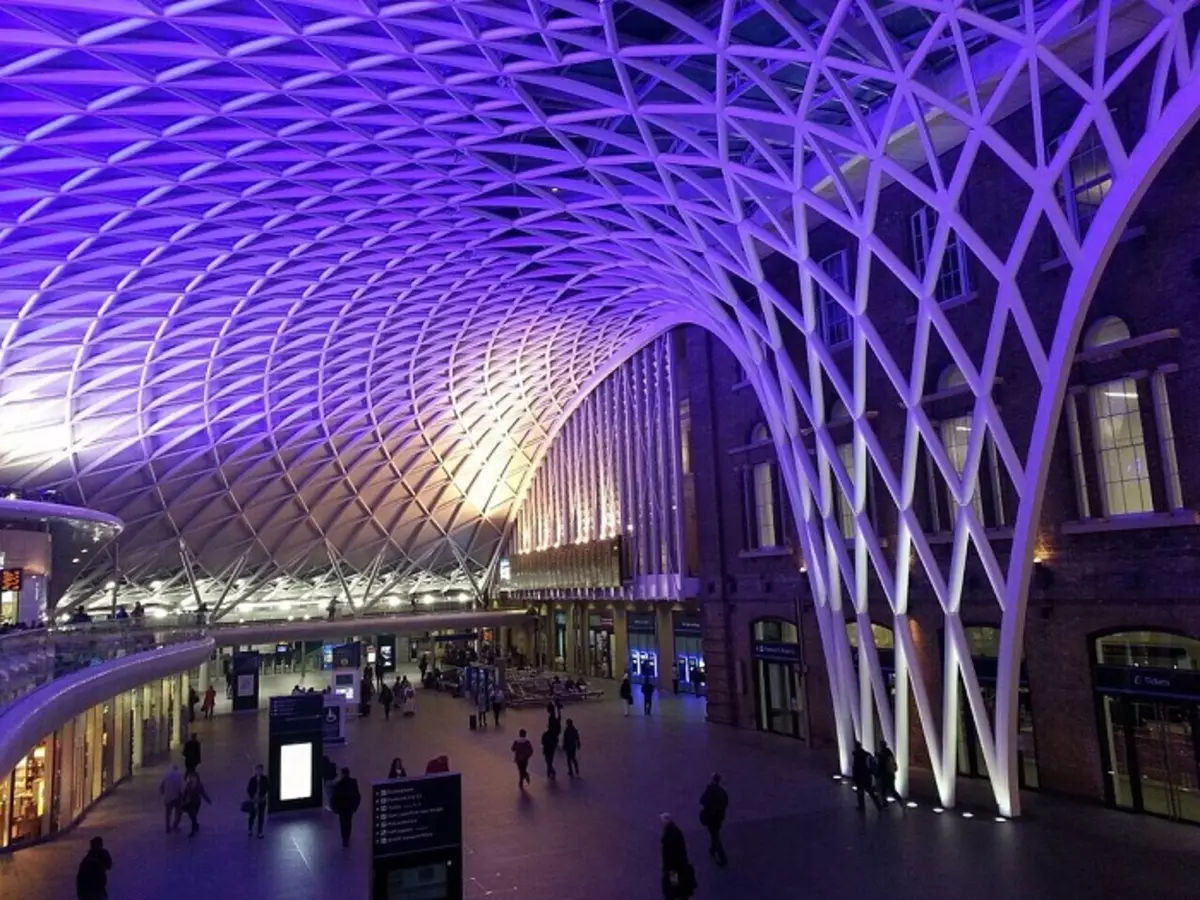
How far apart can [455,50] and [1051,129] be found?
13942 mm

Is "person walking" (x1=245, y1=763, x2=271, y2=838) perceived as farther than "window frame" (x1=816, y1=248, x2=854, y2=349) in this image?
No

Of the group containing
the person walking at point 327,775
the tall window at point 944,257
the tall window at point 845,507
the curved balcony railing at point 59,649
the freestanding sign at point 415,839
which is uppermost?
the tall window at point 944,257

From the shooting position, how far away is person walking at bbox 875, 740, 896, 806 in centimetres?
1905

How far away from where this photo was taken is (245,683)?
42625 mm

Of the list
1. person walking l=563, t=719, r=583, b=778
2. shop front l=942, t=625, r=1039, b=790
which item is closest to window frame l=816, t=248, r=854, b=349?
shop front l=942, t=625, r=1039, b=790

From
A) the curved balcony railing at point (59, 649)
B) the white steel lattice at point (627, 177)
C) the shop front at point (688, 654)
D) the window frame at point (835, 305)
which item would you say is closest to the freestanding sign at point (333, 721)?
the curved balcony railing at point (59, 649)

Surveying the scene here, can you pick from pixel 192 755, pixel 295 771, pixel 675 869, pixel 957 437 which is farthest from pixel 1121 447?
pixel 192 755

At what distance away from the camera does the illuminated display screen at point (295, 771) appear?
2059 cm

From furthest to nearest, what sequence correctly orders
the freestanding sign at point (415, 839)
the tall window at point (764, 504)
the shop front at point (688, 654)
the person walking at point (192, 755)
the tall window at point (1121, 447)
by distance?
the shop front at point (688, 654)
the tall window at point (764, 504)
the person walking at point (192, 755)
the tall window at point (1121, 447)
the freestanding sign at point (415, 839)

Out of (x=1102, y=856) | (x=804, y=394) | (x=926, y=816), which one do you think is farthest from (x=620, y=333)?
(x=1102, y=856)

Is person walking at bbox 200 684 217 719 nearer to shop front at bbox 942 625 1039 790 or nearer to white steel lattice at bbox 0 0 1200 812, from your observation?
white steel lattice at bbox 0 0 1200 812

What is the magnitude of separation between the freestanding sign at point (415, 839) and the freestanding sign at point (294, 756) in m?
10.4

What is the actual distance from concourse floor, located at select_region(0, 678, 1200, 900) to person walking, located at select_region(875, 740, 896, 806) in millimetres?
547

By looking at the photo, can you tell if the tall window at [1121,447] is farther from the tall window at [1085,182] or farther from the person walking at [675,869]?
the person walking at [675,869]
